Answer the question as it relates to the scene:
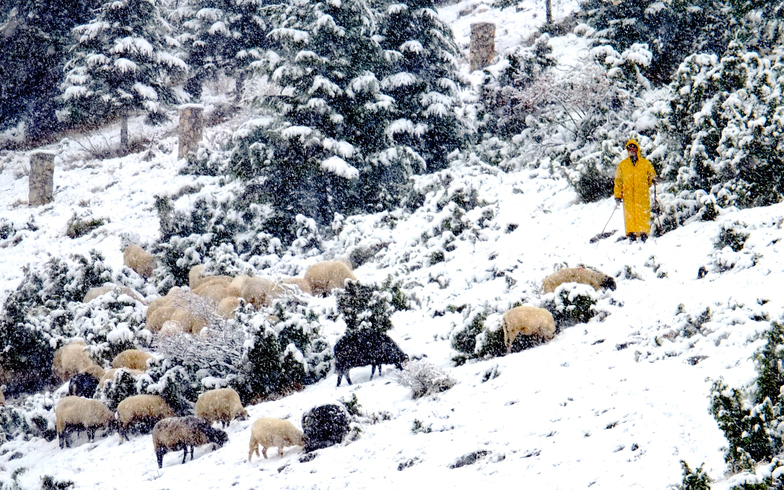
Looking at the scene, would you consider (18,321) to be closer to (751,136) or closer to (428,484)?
(428,484)

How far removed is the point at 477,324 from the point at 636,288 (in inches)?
66.5

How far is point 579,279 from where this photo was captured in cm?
738

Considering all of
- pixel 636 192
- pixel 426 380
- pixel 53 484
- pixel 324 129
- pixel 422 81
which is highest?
pixel 422 81

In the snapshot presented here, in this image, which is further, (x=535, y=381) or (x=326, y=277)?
(x=326, y=277)

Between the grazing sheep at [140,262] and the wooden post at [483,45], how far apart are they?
15952mm

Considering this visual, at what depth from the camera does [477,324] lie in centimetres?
721

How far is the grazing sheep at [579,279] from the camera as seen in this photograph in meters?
7.24

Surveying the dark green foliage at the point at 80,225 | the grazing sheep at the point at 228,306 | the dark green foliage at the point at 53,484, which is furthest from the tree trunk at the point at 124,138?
the dark green foliage at the point at 53,484

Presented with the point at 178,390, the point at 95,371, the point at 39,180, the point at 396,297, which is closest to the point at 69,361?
the point at 95,371

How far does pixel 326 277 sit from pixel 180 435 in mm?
5374

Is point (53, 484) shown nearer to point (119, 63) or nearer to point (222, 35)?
point (119, 63)

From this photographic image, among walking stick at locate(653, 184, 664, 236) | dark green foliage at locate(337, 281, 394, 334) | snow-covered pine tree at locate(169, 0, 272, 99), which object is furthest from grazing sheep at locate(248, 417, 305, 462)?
snow-covered pine tree at locate(169, 0, 272, 99)

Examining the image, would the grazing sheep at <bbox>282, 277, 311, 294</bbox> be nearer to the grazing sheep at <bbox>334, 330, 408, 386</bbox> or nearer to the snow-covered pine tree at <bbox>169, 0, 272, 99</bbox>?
the grazing sheep at <bbox>334, 330, 408, 386</bbox>

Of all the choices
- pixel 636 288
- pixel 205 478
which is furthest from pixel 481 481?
pixel 636 288
